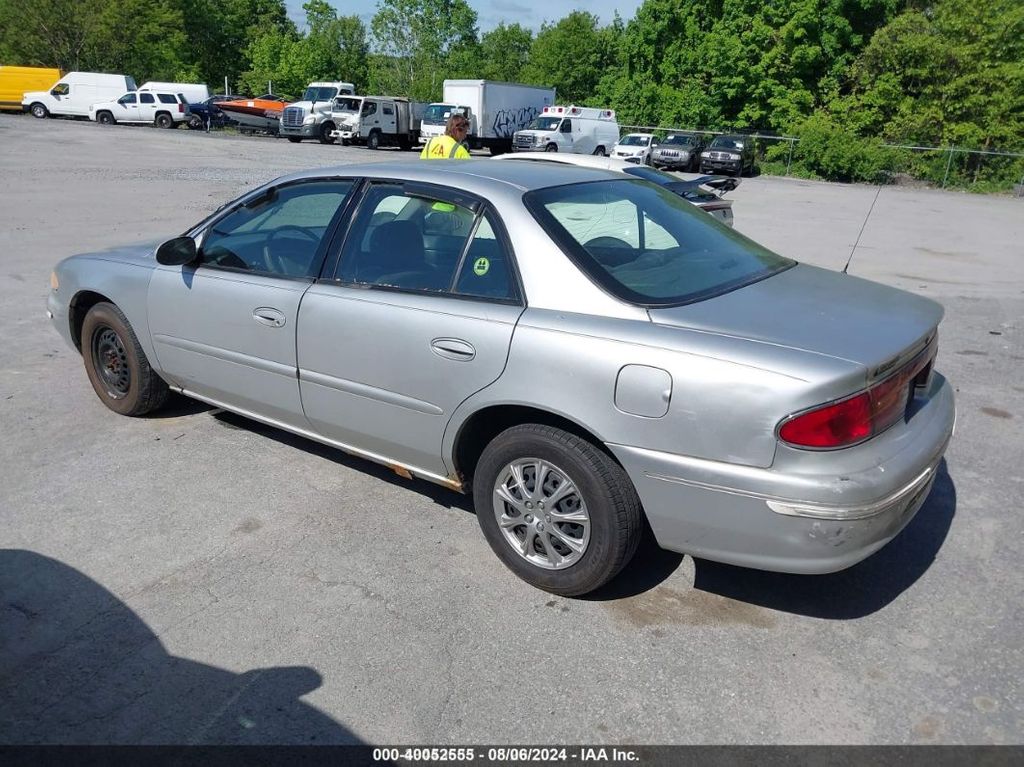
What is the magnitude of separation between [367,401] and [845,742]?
7.72 ft

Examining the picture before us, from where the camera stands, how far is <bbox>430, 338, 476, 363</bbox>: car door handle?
11.1 ft

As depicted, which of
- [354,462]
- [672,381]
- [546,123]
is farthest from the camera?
[546,123]

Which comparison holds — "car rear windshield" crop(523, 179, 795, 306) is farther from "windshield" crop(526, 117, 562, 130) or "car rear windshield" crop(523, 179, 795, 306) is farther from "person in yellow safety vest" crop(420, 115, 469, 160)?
"windshield" crop(526, 117, 562, 130)

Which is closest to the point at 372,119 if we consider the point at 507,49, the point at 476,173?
the point at 476,173

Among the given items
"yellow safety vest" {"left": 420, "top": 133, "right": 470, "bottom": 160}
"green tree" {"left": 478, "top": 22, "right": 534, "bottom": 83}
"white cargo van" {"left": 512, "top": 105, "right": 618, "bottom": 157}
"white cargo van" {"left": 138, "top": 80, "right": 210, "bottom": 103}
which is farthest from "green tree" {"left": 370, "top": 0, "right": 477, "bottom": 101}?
"yellow safety vest" {"left": 420, "top": 133, "right": 470, "bottom": 160}

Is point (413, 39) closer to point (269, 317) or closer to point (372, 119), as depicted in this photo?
point (372, 119)

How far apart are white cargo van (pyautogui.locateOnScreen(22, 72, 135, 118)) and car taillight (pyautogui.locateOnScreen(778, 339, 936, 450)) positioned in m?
49.3

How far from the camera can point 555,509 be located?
3.31 meters

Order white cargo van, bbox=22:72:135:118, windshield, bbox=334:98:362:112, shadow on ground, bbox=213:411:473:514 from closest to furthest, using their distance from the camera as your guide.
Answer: shadow on ground, bbox=213:411:473:514
windshield, bbox=334:98:362:112
white cargo van, bbox=22:72:135:118

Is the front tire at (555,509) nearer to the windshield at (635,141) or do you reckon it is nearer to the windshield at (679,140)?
the windshield at (635,141)

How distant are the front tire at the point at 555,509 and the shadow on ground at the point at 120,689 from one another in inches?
38.8

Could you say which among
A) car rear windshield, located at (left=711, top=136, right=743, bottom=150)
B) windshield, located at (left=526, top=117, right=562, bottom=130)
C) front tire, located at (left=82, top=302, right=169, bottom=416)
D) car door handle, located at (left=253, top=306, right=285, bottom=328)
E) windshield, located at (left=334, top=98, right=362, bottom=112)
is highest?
windshield, located at (left=334, top=98, right=362, bottom=112)

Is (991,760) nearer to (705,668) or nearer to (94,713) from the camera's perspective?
(705,668)

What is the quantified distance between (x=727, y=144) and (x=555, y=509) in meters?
34.6
